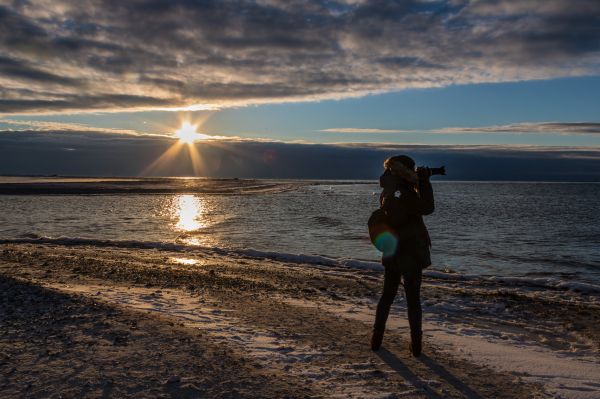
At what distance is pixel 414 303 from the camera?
236 inches

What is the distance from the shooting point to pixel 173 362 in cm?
559

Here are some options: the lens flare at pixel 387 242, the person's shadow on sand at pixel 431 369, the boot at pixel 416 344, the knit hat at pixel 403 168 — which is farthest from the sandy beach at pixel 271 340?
the knit hat at pixel 403 168

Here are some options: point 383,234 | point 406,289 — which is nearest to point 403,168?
point 383,234

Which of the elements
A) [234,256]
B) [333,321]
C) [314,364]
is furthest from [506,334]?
[234,256]

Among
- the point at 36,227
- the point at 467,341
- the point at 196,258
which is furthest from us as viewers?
the point at 36,227

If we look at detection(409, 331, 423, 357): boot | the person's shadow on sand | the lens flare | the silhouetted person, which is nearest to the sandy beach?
the person's shadow on sand

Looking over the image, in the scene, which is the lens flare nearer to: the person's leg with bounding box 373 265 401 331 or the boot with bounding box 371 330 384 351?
the person's leg with bounding box 373 265 401 331

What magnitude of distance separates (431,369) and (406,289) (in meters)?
1.00

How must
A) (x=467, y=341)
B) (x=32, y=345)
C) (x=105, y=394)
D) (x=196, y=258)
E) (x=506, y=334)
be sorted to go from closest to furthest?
(x=105, y=394) < (x=32, y=345) < (x=467, y=341) < (x=506, y=334) < (x=196, y=258)

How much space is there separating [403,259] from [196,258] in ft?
37.0

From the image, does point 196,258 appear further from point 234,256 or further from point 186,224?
point 186,224

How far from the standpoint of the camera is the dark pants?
5.81 metres

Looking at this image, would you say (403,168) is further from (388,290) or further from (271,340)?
(271,340)

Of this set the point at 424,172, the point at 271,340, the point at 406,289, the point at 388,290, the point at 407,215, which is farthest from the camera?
the point at 271,340
